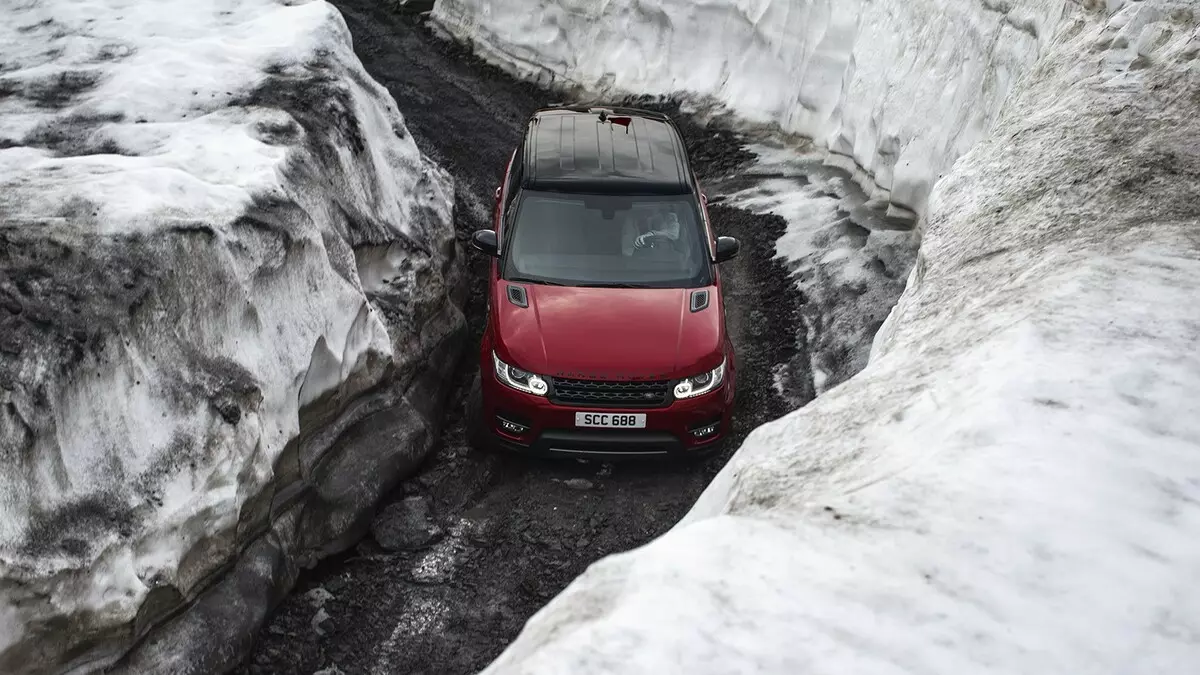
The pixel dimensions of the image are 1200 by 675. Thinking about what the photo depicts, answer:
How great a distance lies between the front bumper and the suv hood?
0.23 m

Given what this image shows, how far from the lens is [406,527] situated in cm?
729

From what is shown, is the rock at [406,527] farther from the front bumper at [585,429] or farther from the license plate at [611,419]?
the license plate at [611,419]

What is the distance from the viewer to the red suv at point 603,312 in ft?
24.1

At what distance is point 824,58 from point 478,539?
8.95 m

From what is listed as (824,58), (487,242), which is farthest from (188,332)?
(824,58)

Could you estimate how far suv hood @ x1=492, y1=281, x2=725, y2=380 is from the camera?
733cm

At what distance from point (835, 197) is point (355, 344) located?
651 cm

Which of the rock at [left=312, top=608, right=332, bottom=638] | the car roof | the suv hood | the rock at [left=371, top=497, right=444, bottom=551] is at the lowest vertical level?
the rock at [left=371, top=497, right=444, bottom=551]

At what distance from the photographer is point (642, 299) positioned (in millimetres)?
7809

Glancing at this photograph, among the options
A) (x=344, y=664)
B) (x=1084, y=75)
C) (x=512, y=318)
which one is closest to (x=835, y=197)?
(x=1084, y=75)

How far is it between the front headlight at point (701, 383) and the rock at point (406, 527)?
6.38ft

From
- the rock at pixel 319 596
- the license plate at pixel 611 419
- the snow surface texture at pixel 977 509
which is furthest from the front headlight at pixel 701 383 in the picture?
the rock at pixel 319 596

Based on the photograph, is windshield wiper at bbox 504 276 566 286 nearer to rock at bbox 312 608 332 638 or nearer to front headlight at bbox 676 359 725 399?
front headlight at bbox 676 359 725 399

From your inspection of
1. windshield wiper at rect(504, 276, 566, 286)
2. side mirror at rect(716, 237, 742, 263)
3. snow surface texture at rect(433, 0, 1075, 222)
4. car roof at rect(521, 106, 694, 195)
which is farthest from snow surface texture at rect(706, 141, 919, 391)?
windshield wiper at rect(504, 276, 566, 286)
